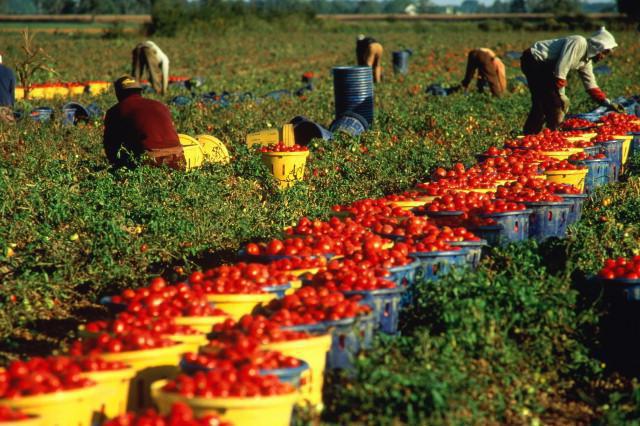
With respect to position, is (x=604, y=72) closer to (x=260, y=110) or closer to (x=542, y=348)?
(x=260, y=110)

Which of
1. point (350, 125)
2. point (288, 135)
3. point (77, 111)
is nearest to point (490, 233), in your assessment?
point (288, 135)

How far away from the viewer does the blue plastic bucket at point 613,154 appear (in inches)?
437

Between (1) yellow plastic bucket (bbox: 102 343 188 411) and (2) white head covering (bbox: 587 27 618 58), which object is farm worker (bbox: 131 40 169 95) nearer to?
(2) white head covering (bbox: 587 27 618 58)

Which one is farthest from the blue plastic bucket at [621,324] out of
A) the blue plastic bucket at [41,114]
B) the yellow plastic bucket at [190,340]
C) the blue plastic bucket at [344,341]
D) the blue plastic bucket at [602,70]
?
the blue plastic bucket at [602,70]

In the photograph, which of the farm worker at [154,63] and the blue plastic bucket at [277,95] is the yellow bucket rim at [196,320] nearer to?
the blue plastic bucket at [277,95]

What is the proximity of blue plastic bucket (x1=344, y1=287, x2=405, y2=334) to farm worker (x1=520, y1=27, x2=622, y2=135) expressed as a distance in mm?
6989

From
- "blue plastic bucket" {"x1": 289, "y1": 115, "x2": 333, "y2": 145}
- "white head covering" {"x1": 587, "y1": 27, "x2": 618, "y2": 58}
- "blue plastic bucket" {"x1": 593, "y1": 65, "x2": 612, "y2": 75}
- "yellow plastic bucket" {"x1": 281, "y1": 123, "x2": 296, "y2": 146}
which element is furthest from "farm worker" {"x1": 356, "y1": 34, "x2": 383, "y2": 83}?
"white head covering" {"x1": 587, "y1": 27, "x2": 618, "y2": 58}

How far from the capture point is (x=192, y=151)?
11078 mm

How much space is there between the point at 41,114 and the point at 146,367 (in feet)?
35.4

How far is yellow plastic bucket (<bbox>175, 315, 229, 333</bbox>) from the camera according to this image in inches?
203

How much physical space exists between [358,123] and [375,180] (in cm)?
298

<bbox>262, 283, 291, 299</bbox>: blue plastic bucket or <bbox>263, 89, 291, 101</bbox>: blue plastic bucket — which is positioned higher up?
<bbox>262, 283, 291, 299</bbox>: blue plastic bucket

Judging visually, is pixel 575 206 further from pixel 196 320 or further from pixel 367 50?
pixel 367 50

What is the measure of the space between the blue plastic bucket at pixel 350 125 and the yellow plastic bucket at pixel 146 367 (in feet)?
29.5
